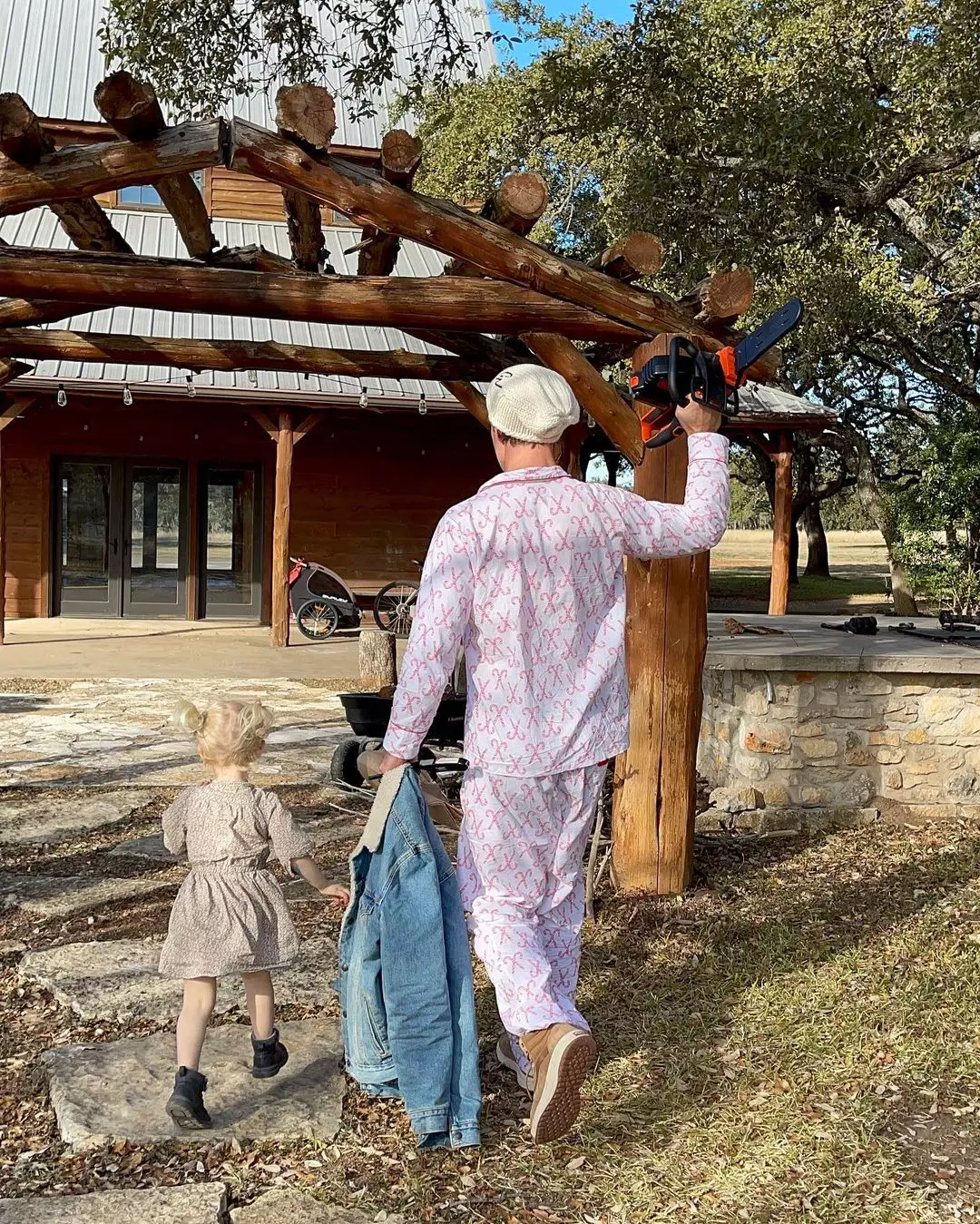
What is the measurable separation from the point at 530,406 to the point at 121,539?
15991 mm

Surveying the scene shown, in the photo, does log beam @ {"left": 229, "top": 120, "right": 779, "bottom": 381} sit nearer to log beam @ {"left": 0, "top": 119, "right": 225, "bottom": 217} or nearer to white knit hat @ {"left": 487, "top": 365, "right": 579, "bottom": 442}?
log beam @ {"left": 0, "top": 119, "right": 225, "bottom": 217}

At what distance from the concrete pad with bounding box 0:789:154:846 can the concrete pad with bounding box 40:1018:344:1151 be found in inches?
100

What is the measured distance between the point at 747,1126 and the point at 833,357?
23.2 meters

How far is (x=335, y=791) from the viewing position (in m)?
7.01

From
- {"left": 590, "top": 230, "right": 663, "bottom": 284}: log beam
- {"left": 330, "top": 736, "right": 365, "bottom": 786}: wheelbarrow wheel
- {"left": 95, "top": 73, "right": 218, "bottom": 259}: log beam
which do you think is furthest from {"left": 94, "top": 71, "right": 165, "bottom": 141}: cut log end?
{"left": 330, "top": 736, "right": 365, "bottom": 786}: wheelbarrow wheel

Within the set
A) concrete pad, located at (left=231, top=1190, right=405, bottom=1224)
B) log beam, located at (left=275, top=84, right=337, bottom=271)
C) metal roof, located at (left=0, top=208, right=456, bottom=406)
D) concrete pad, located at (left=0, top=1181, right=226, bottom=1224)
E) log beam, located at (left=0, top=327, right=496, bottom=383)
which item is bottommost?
concrete pad, located at (left=231, top=1190, right=405, bottom=1224)

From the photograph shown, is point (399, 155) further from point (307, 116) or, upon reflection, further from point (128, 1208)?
point (128, 1208)

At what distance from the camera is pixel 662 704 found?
5.08m

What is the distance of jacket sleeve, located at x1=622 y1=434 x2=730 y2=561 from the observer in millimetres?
3197

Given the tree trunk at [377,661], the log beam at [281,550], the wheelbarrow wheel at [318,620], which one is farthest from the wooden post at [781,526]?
the tree trunk at [377,661]

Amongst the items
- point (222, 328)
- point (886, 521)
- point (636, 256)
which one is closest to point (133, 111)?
point (636, 256)

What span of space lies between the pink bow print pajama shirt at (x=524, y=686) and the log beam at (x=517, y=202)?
166cm

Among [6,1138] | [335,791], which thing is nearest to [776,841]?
[335,791]

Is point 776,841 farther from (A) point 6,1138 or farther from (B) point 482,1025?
(A) point 6,1138
